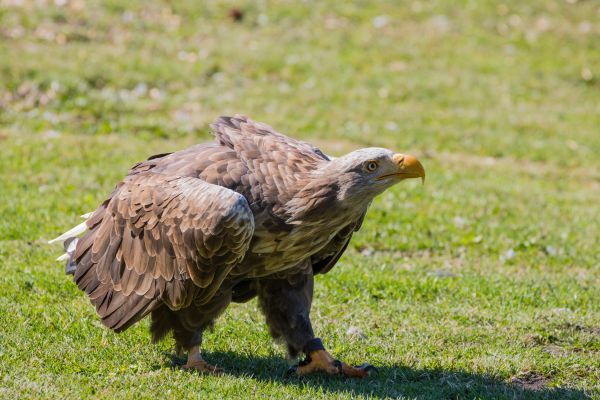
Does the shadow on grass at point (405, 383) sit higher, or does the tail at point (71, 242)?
the tail at point (71, 242)

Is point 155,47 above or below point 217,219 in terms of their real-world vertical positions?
below

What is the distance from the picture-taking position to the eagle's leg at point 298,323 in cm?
616

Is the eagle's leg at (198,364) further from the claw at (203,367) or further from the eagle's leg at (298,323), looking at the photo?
the eagle's leg at (298,323)

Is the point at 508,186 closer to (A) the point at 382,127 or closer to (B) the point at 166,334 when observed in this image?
(A) the point at 382,127

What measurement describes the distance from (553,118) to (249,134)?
1055 centimetres

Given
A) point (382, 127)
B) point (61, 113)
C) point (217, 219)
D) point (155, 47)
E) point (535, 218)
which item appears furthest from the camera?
point (155, 47)

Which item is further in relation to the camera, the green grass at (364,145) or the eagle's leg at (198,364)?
the green grass at (364,145)

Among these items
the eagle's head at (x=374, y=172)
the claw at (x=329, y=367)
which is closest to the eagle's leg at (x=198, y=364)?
the claw at (x=329, y=367)

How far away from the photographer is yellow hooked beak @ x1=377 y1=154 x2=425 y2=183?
555 centimetres

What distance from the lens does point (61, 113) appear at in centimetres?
1328

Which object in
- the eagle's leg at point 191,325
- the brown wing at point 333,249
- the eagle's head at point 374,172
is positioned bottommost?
the eagle's leg at point 191,325

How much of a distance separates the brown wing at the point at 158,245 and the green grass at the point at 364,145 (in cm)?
47

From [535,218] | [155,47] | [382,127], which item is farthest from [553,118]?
[155,47]

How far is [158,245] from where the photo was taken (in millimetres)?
5961
